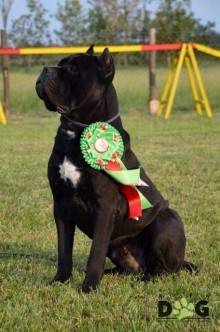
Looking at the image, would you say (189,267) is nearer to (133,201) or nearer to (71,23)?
(133,201)

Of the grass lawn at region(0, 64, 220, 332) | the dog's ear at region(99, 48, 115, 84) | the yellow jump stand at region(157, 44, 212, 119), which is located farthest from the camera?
the yellow jump stand at region(157, 44, 212, 119)

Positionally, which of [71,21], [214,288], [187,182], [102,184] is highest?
[102,184]

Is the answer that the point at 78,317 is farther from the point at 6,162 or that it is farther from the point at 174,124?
the point at 174,124

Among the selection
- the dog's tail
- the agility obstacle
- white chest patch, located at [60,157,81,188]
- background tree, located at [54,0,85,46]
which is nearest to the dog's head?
white chest patch, located at [60,157,81,188]

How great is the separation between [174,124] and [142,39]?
15.4m

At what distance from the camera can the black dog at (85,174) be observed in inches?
118

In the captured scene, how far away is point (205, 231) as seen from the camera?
14.7ft

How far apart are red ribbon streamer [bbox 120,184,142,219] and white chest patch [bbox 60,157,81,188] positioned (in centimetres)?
28

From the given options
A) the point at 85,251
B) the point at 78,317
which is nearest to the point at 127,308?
the point at 78,317

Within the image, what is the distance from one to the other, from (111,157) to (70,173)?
0.80 feet

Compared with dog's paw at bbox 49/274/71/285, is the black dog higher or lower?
higher

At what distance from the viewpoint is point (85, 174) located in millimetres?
3008

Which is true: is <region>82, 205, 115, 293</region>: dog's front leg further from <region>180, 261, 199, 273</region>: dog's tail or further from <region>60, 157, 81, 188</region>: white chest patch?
<region>180, 261, 199, 273</region>: dog's tail

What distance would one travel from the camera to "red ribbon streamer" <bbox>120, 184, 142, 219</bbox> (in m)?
3.16
